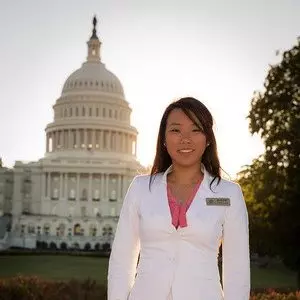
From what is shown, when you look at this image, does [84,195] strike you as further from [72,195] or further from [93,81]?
[93,81]

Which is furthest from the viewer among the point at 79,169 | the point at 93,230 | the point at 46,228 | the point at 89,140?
the point at 89,140

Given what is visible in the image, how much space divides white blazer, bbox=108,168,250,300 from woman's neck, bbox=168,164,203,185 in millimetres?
194

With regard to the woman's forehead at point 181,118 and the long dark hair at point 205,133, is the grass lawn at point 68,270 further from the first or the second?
the woman's forehead at point 181,118

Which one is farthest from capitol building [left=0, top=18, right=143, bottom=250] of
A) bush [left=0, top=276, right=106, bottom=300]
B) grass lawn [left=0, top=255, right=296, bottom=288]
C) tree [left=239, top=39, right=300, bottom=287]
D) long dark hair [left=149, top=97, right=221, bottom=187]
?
long dark hair [left=149, top=97, right=221, bottom=187]

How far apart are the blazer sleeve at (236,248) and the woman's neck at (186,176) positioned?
332 millimetres

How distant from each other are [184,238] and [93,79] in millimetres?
111208

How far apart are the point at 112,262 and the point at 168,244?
38 cm

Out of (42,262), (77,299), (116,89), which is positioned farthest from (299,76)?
(116,89)

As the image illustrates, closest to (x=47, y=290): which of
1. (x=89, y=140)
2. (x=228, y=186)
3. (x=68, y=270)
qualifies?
(x=228, y=186)

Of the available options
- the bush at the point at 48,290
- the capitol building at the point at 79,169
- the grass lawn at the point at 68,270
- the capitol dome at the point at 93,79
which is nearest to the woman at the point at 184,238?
the bush at the point at 48,290

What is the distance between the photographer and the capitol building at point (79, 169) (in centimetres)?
9512

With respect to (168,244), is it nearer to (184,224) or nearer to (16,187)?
(184,224)

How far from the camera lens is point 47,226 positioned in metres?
93.9

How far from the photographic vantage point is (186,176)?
14.4ft
